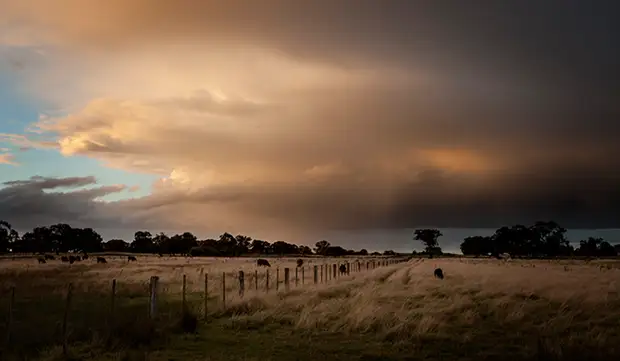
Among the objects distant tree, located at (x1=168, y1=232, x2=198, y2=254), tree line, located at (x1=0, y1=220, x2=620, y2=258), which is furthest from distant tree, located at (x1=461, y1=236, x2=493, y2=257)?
distant tree, located at (x1=168, y1=232, x2=198, y2=254)

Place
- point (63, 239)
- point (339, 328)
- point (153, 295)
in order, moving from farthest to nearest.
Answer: point (63, 239) < point (153, 295) < point (339, 328)

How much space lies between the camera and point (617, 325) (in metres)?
17.3

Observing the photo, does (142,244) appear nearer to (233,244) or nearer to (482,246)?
(233,244)

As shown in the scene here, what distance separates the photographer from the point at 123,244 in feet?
601

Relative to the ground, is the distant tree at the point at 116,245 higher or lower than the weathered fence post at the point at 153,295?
higher

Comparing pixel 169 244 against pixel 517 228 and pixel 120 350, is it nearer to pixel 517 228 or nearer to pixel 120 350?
pixel 517 228

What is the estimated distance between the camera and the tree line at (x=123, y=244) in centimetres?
14612

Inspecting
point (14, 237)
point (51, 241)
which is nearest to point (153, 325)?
point (14, 237)

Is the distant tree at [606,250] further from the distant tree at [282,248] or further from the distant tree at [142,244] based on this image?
the distant tree at [142,244]

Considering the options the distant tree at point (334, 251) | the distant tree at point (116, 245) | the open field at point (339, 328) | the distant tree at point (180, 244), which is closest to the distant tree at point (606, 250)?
the distant tree at point (334, 251)

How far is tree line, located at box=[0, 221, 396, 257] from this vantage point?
146 metres

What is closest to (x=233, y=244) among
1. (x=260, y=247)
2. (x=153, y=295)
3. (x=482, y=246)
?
(x=260, y=247)

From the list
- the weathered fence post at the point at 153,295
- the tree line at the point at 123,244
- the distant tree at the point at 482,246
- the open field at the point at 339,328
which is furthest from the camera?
the distant tree at the point at 482,246

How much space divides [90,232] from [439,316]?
6560 inches
